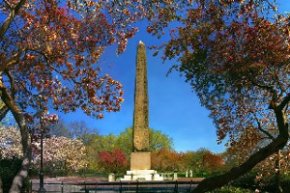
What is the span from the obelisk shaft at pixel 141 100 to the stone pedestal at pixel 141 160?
1.69 m

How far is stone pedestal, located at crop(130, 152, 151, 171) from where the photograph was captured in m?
37.1

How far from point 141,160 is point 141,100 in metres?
4.76

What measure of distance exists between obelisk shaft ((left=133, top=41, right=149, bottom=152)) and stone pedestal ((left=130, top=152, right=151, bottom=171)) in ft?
5.55

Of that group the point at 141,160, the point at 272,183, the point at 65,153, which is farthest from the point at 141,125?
the point at 65,153

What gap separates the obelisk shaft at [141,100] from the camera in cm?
3429

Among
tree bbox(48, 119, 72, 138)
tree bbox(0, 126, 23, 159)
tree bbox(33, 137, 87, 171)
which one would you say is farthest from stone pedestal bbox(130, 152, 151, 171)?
tree bbox(48, 119, 72, 138)

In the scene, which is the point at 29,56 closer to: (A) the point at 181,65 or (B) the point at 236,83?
(A) the point at 181,65

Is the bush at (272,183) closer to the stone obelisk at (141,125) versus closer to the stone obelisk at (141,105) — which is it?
the stone obelisk at (141,125)

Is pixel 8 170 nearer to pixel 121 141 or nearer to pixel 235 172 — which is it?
pixel 235 172

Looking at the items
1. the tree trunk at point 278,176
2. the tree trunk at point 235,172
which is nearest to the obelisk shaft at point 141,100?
the tree trunk at point 278,176

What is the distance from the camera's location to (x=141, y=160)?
37250 millimetres

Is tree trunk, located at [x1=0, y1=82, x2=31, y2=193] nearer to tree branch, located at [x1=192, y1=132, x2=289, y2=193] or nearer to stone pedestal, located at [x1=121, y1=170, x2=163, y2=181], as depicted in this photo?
tree branch, located at [x1=192, y1=132, x2=289, y2=193]

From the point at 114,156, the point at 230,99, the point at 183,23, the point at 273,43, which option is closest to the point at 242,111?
the point at 230,99

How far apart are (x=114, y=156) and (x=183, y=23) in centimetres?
6510
